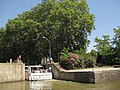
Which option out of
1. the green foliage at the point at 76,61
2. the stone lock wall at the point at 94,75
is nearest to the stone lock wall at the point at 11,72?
the green foliage at the point at 76,61

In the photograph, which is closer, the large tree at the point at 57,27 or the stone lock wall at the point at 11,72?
the stone lock wall at the point at 11,72

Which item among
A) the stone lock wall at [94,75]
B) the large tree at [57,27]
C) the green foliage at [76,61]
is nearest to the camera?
the stone lock wall at [94,75]

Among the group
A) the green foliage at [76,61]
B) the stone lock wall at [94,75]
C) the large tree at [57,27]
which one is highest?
the large tree at [57,27]

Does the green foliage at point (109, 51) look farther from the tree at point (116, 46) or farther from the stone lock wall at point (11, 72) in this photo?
the stone lock wall at point (11, 72)

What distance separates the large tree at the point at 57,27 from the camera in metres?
48.3

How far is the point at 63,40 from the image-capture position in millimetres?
A: 49500

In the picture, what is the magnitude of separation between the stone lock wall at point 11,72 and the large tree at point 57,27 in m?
13.7

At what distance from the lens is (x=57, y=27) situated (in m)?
48.5

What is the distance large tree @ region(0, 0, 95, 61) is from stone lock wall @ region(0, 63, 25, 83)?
13713 millimetres

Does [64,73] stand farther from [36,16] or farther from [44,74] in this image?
[36,16]

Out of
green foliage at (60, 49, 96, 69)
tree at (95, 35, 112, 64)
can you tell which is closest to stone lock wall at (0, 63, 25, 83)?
green foliage at (60, 49, 96, 69)

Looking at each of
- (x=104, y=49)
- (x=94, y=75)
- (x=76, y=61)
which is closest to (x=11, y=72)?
(x=76, y=61)

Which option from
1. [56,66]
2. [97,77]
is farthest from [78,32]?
[97,77]

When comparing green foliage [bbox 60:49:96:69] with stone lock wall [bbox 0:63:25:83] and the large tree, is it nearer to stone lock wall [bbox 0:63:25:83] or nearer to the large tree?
stone lock wall [bbox 0:63:25:83]
